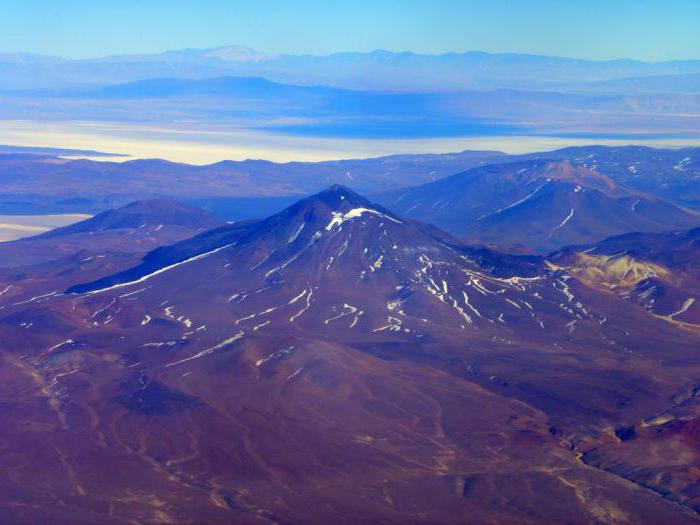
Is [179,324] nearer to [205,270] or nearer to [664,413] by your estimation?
[205,270]

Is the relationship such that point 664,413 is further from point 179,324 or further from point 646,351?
point 179,324

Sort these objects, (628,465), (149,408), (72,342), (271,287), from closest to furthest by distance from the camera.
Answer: (628,465) < (149,408) < (72,342) < (271,287)

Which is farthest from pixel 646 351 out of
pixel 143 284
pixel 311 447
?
pixel 143 284

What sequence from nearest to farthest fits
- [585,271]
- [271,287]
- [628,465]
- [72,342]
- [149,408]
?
[628,465]
[149,408]
[72,342]
[271,287]
[585,271]

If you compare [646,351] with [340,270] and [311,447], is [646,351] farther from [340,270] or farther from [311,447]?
[311,447]

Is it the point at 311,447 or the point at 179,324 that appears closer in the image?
the point at 311,447

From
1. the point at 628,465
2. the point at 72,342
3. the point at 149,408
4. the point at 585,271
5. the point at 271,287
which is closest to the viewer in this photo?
the point at 628,465

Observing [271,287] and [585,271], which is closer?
[271,287]

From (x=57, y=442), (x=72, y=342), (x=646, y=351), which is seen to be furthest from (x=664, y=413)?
(x=72, y=342)
